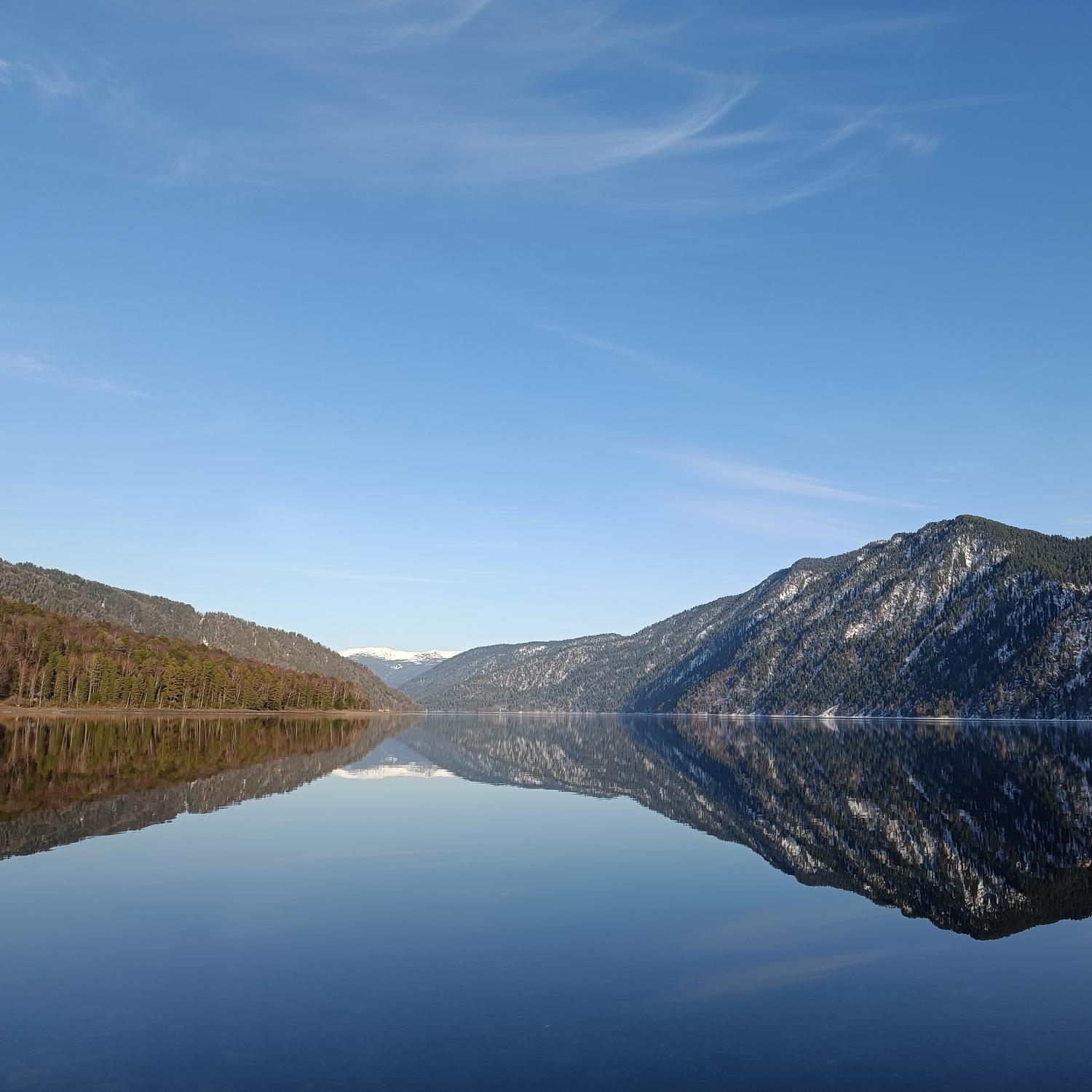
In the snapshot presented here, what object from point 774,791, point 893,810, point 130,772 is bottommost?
point 130,772

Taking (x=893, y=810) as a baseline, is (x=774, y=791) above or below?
below

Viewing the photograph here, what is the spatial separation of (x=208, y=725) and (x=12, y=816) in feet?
361

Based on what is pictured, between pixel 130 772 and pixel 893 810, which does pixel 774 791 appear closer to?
pixel 893 810

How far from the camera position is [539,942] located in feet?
74.1

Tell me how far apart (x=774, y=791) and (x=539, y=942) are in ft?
131

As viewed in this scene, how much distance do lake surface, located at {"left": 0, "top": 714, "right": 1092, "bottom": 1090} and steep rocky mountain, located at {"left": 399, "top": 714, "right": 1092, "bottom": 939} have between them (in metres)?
0.27

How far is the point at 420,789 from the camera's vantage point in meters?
62.7

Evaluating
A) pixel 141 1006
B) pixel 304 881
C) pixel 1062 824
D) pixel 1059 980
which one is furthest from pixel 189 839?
pixel 1062 824

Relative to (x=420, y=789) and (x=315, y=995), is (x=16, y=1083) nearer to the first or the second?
(x=315, y=995)

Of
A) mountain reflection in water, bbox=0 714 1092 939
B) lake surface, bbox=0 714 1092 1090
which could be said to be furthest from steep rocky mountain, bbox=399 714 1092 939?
lake surface, bbox=0 714 1092 1090

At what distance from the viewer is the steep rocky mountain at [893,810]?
2833 cm

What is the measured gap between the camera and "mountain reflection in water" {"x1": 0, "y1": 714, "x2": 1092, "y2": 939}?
99.4 ft

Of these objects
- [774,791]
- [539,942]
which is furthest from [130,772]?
[539,942]

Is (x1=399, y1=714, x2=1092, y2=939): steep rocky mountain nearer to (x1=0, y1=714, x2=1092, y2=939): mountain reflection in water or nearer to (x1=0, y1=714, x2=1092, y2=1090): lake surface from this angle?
(x1=0, y1=714, x2=1092, y2=939): mountain reflection in water
